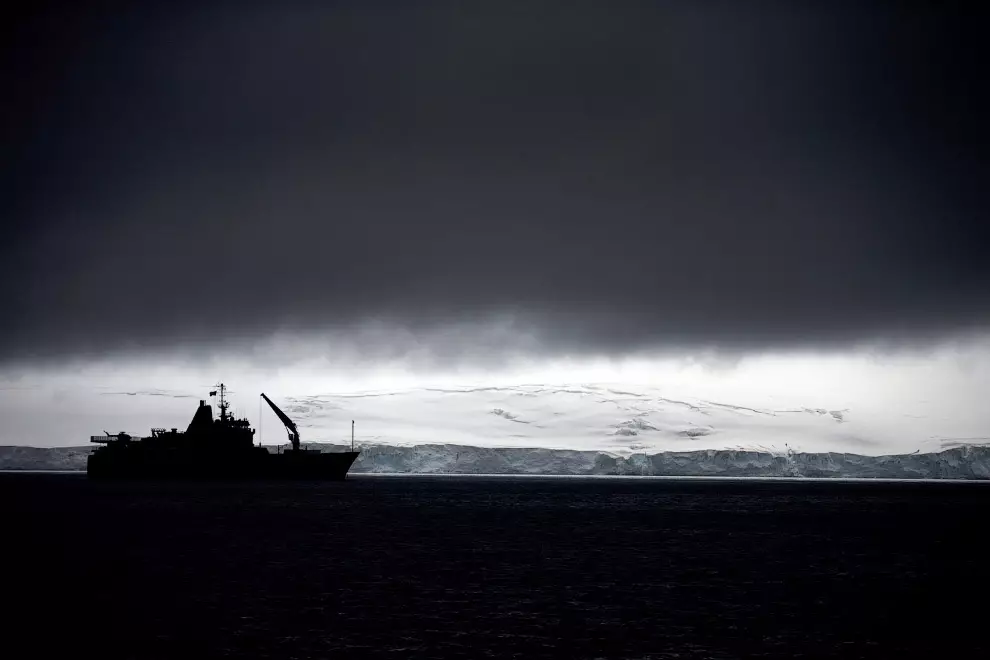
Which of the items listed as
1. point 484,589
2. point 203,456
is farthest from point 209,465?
point 484,589

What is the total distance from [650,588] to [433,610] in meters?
13.4

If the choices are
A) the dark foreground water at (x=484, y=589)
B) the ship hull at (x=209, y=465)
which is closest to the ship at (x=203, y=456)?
the ship hull at (x=209, y=465)

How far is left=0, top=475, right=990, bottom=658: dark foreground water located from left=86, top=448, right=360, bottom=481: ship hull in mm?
76743

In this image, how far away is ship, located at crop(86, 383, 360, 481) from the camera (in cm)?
16938

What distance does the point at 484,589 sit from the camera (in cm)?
4812

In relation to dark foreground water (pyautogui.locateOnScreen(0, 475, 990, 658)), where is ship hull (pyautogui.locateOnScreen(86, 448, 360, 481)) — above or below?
above

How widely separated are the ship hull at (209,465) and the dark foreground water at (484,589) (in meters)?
76.7

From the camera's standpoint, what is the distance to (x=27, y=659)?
31547 mm

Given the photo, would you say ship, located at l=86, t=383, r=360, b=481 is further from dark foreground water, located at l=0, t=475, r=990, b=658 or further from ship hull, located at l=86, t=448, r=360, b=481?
dark foreground water, located at l=0, t=475, r=990, b=658

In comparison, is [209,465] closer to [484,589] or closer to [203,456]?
[203,456]

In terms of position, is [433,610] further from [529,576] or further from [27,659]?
[27,659]

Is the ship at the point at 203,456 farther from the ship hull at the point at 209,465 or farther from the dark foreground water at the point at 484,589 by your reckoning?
the dark foreground water at the point at 484,589

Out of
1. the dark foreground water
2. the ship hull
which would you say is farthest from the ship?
the dark foreground water

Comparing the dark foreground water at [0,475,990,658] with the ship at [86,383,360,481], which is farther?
the ship at [86,383,360,481]
